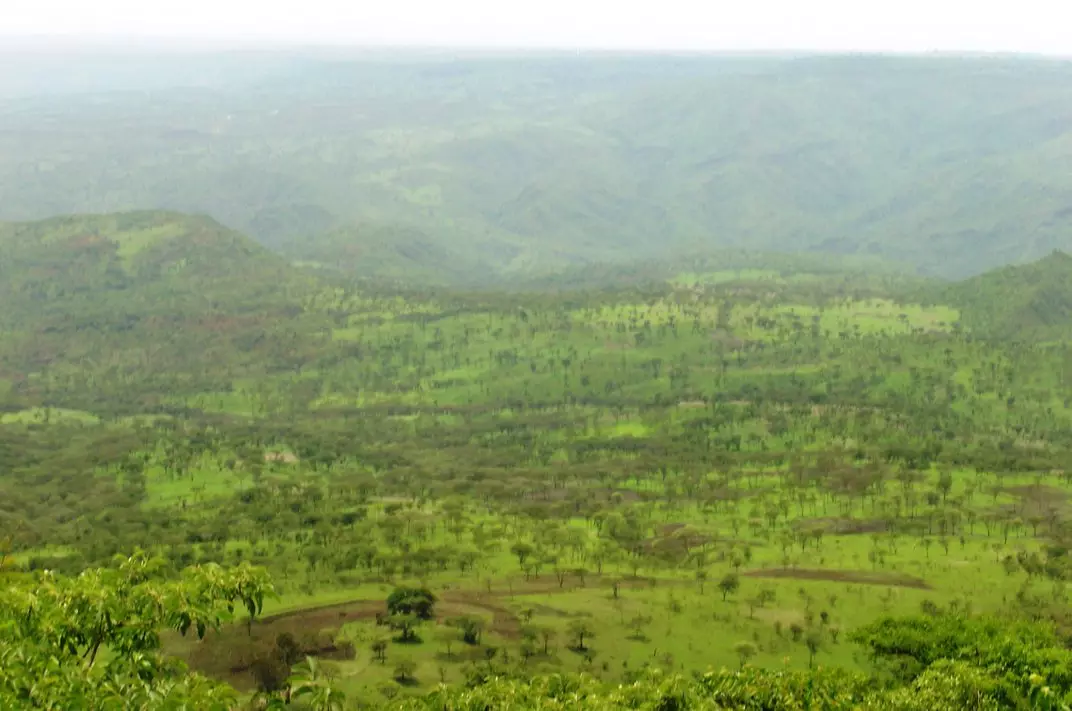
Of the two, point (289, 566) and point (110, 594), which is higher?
point (110, 594)

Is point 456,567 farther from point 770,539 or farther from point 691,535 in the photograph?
point 770,539

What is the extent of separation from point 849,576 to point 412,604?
48884 millimetres

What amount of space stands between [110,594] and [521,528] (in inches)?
4305

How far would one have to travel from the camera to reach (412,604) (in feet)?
310

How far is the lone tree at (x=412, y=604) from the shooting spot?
310 feet

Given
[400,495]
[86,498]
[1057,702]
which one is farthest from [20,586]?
[86,498]

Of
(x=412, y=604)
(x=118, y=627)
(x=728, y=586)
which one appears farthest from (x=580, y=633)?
(x=118, y=627)

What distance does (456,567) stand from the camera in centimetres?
11969

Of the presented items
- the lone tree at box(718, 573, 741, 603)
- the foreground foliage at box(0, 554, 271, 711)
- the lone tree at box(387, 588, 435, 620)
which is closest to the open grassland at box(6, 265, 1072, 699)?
the lone tree at box(718, 573, 741, 603)

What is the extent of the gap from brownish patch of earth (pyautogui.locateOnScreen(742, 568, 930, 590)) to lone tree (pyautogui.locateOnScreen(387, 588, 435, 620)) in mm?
37668

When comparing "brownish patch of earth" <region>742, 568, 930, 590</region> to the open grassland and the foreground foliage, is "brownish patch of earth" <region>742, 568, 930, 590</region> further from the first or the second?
the foreground foliage

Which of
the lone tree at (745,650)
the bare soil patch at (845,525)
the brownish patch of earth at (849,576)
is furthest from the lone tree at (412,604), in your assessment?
the bare soil patch at (845,525)

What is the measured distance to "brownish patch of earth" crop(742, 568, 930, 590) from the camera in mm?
109125

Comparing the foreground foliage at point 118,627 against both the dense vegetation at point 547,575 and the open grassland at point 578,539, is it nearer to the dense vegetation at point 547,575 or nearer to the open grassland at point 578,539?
the dense vegetation at point 547,575
